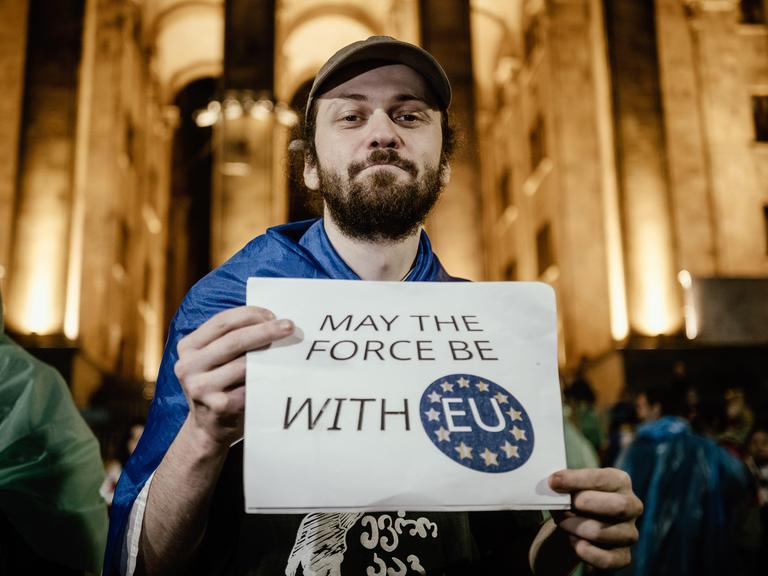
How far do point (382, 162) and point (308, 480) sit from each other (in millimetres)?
938

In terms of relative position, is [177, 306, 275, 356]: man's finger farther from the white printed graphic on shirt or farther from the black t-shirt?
the white printed graphic on shirt

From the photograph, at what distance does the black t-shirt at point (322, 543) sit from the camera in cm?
194

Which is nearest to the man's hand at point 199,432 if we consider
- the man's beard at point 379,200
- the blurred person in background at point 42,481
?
the man's beard at point 379,200

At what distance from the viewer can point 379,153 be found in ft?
7.08

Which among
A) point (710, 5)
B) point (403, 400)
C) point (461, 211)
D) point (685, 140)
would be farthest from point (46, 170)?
point (403, 400)

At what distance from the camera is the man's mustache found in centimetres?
216

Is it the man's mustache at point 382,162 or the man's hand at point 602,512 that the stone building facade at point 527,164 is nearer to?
the man's mustache at point 382,162

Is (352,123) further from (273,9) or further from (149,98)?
(149,98)

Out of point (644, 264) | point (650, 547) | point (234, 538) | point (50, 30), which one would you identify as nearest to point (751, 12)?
point (644, 264)

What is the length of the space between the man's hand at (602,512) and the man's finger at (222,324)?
70 cm

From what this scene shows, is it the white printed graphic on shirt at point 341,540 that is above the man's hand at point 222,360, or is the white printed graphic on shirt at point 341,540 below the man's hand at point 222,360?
below

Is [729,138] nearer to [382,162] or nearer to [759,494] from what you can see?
[759,494]

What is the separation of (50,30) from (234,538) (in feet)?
68.8

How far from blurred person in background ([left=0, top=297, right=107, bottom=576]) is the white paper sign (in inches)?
74.4
